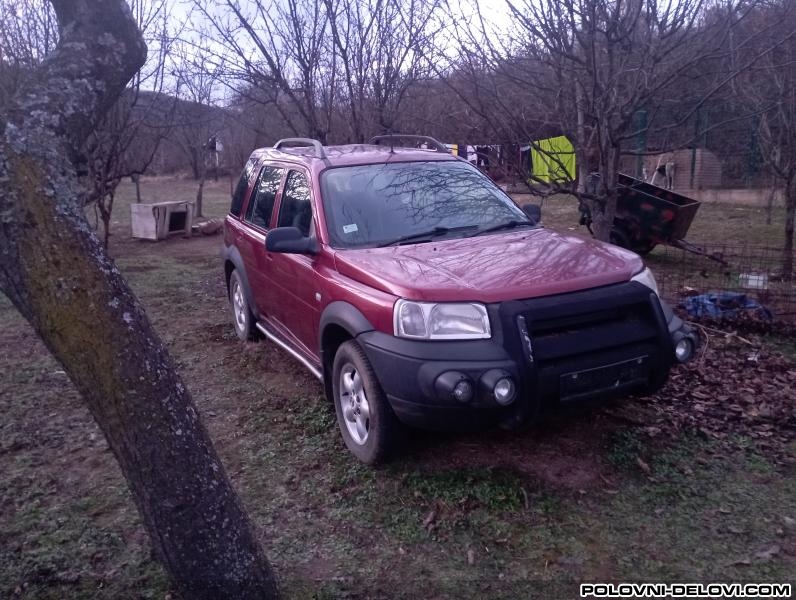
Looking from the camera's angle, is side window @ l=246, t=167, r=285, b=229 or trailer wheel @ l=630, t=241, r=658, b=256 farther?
trailer wheel @ l=630, t=241, r=658, b=256

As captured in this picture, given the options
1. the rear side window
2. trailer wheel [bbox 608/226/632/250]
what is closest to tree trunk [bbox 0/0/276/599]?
the rear side window

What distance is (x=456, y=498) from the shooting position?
396 centimetres

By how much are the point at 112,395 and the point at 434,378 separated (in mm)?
1565

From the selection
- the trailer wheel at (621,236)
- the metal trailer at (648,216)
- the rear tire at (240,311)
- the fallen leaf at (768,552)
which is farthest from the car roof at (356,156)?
the trailer wheel at (621,236)

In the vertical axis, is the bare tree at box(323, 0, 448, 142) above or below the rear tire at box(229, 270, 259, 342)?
above

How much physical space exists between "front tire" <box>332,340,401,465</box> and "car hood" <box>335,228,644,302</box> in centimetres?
48

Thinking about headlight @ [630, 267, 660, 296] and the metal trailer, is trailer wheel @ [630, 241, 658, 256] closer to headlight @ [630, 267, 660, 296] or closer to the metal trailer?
the metal trailer

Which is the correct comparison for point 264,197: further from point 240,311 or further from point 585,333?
point 585,333

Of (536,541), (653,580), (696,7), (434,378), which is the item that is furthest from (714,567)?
(696,7)

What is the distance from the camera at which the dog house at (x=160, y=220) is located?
14.5 meters

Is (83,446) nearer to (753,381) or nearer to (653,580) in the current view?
(653,580)

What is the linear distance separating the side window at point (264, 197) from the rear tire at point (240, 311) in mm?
648

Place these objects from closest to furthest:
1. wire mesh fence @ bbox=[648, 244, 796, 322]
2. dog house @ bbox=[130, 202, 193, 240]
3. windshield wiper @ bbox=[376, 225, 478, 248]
→ windshield wiper @ bbox=[376, 225, 478, 248], wire mesh fence @ bbox=[648, 244, 796, 322], dog house @ bbox=[130, 202, 193, 240]

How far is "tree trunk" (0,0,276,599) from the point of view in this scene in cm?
266
